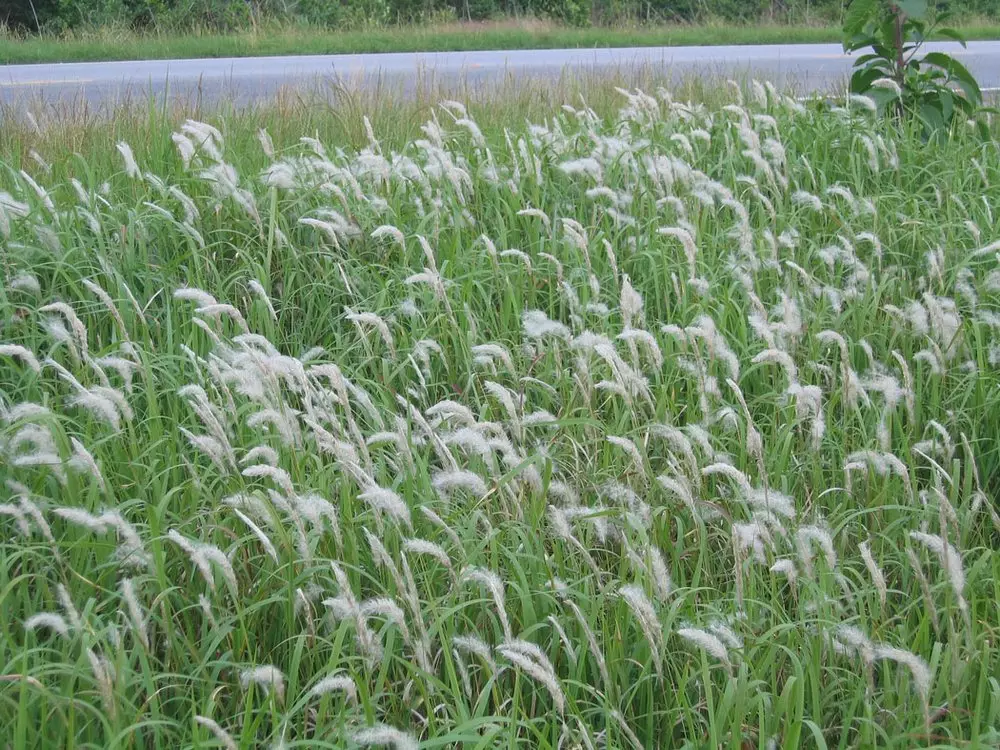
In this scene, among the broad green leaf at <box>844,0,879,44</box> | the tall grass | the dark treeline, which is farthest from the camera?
the dark treeline

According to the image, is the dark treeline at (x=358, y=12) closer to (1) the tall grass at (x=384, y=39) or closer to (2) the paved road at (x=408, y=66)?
(1) the tall grass at (x=384, y=39)

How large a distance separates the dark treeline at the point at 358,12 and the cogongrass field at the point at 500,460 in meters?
11.6

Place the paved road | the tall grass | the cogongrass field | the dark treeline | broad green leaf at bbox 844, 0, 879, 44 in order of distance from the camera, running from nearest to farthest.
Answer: the cogongrass field < broad green leaf at bbox 844, 0, 879, 44 < the paved road < the tall grass < the dark treeline

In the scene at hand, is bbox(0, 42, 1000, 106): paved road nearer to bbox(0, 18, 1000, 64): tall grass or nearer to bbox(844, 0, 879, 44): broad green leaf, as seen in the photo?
bbox(0, 18, 1000, 64): tall grass

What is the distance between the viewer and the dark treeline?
1585 centimetres

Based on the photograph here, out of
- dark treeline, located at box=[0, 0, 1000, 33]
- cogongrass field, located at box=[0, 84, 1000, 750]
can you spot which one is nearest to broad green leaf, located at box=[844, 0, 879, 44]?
cogongrass field, located at box=[0, 84, 1000, 750]

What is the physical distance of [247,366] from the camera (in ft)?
7.80

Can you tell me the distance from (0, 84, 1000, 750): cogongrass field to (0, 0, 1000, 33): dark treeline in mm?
11563

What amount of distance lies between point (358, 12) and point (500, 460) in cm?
1429

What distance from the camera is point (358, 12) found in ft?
52.3

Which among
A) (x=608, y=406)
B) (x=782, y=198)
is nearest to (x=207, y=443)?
(x=608, y=406)

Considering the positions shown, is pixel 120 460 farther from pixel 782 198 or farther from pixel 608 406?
pixel 782 198

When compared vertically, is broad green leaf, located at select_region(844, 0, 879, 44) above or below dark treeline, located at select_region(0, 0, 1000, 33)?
below

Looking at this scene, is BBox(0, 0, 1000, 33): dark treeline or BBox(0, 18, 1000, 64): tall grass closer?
BBox(0, 18, 1000, 64): tall grass
